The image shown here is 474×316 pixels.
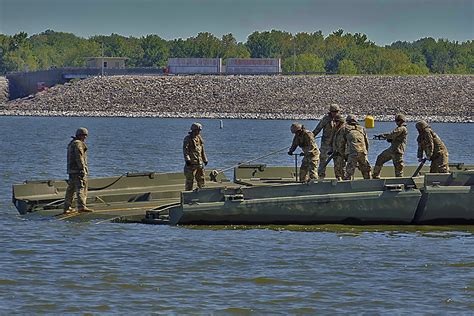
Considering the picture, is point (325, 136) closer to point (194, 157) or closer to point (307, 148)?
point (307, 148)

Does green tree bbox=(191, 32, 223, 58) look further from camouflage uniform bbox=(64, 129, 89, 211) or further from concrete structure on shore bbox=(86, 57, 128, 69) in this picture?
camouflage uniform bbox=(64, 129, 89, 211)

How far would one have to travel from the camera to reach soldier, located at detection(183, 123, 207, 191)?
79.6ft

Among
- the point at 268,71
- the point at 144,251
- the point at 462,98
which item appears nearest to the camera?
the point at 144,251

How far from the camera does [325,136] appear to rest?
24.7 metres

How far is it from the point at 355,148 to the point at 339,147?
63 centimetres

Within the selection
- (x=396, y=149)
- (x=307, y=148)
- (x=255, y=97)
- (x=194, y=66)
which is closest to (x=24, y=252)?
(x=307, y=148)

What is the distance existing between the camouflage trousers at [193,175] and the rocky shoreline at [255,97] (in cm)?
8993

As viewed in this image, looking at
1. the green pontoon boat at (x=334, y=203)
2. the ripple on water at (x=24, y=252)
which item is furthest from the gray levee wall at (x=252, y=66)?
the ripple on water at (x=24, y=252)

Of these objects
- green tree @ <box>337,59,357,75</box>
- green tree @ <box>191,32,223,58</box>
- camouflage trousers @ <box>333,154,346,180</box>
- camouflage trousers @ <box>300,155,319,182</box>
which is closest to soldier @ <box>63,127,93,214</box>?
camouflage trousers @ <box>300,155,319,182</box>

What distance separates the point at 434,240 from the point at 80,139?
6.68 m

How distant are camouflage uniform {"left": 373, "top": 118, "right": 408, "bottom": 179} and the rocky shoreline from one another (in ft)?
292

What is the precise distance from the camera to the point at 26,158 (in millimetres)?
47969

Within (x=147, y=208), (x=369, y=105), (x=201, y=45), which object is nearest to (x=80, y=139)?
(x=147, y=208)

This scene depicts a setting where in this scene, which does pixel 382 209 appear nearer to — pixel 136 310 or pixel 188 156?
pixel 188 156
